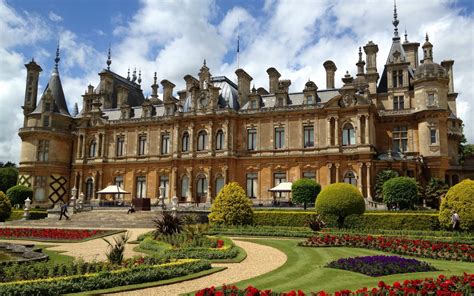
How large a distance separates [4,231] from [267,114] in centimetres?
2366

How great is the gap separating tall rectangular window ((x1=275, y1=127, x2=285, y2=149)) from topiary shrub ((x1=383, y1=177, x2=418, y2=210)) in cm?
1157

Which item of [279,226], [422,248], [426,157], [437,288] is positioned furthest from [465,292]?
[426,157]

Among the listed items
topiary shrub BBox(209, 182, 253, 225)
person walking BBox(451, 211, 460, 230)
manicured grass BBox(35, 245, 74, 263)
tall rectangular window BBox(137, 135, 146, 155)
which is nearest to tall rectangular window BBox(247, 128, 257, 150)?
tall rectangular window BBox(137, 135, 146, 155)

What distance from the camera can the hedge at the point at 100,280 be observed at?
28.3ft

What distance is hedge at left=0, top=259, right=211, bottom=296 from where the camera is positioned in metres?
8.64

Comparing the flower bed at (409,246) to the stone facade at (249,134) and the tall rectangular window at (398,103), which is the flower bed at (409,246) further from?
the tall rectangular window at (398,103)

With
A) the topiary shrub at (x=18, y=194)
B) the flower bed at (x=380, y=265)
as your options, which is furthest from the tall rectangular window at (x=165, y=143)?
the flower bed at (x=380, y=265)

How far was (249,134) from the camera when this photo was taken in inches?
1574

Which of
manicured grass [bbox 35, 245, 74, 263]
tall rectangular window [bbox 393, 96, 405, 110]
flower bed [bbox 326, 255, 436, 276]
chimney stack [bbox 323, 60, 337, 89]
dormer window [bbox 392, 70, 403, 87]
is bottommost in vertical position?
manicured grass [bbox 35, 245, 74, 263]

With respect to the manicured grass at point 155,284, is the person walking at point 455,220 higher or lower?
higher

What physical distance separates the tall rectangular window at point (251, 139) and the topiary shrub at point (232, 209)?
540 inches

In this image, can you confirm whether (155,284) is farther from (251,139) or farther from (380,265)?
(251,139)

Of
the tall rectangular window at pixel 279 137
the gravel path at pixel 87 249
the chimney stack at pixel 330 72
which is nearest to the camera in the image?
the gravel path at pixel 87 249

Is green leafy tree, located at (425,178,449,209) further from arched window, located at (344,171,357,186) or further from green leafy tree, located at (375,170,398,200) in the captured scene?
arched window, located at (344,171,357,186)
